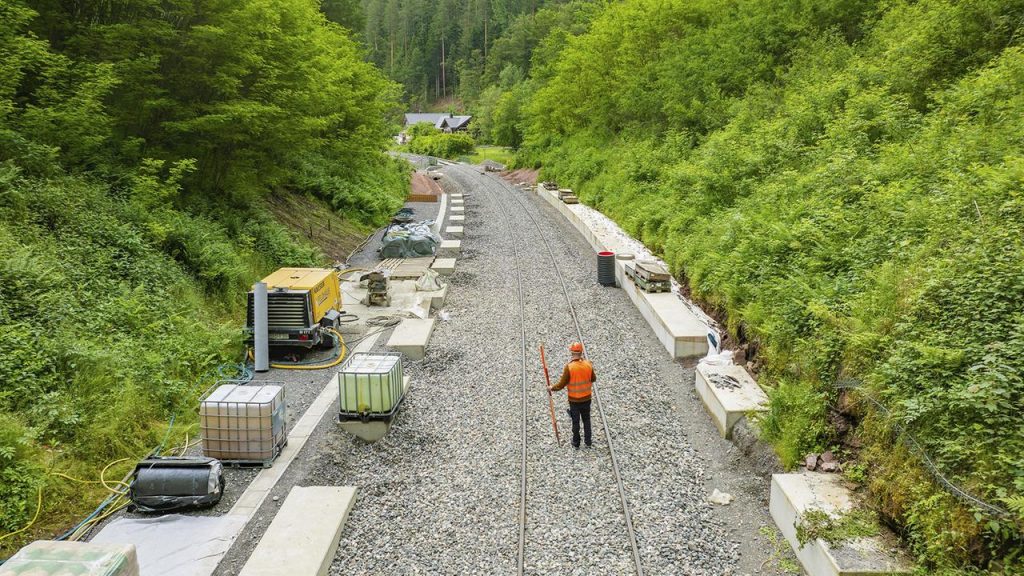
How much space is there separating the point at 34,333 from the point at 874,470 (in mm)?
12670

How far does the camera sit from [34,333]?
32.3 feet

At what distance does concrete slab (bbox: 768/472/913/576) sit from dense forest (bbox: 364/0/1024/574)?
29 cm

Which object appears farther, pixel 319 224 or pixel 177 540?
pixel 319 224

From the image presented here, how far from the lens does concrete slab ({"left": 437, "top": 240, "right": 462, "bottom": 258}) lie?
2436 cm

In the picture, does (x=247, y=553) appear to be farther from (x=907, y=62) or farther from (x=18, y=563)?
(x=907, y=62)

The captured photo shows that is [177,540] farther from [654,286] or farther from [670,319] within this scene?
[654,286]

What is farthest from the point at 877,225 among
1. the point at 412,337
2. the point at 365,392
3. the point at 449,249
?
the point at 449,249

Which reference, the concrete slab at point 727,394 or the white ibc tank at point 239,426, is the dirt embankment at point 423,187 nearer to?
the concrete slab at point 727,394

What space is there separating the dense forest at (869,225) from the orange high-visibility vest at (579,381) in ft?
9.43

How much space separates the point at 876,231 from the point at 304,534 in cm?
1044

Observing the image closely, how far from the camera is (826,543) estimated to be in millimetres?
6777

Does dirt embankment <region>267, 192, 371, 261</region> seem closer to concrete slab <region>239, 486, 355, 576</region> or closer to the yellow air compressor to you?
the yellow air compressor

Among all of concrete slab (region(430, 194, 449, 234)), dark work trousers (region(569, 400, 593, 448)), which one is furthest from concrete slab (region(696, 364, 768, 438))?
concrete slab (region(430, 194, 449, 234))

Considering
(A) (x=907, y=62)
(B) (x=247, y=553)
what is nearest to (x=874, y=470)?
(B) (x=247, y=553)
